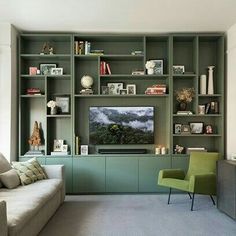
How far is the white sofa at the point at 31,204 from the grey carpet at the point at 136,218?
0.64 ft

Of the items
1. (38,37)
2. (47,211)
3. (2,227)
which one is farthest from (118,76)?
(2,227)

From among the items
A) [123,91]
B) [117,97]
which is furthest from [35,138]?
[123,91]

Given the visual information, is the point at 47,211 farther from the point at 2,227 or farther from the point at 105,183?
the point at 105,183

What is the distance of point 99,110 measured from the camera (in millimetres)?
5562

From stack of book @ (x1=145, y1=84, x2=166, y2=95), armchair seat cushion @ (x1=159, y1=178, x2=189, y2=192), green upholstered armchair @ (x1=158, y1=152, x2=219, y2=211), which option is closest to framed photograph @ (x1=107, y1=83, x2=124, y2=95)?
stack of book @ (x1=145, y1=84, x2=166, y2=95)

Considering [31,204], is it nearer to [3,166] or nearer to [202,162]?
[3,166]

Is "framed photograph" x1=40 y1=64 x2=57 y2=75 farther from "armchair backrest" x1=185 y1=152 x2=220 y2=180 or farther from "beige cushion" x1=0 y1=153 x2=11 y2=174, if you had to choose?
"armchair backrest" x1=185 y1=152 x2=220 y2=180

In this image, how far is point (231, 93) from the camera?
17.0 feet

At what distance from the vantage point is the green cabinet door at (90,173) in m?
5.26

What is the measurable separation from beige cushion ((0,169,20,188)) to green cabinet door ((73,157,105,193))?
1357mm

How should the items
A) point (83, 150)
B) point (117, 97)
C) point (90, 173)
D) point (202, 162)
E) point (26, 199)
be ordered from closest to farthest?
point (26, 199)
point (202, 162)
point (90, 173)
point (83, 150)
point (117, 97)

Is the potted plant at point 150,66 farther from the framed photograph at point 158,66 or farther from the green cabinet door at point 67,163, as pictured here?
the green cabinet door at point 67,163

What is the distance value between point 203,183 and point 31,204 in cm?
238

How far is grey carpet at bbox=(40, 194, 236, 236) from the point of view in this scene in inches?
135
